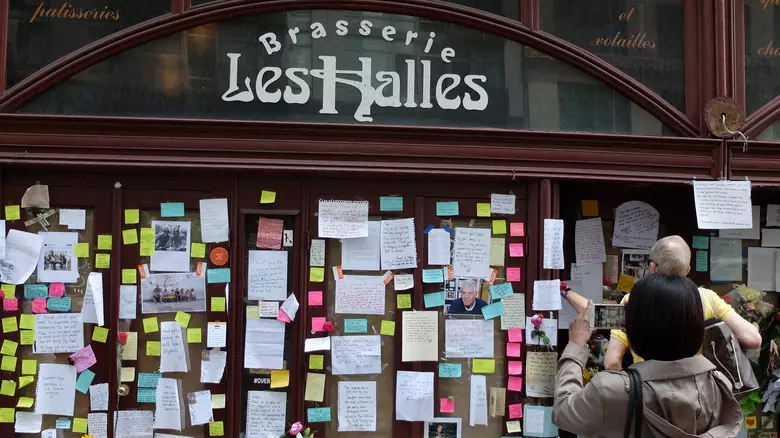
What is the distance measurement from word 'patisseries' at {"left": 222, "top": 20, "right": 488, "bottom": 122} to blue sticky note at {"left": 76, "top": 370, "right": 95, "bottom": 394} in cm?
205

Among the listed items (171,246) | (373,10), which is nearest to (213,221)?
(171,246)

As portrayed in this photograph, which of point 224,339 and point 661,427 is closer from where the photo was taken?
point 661,427

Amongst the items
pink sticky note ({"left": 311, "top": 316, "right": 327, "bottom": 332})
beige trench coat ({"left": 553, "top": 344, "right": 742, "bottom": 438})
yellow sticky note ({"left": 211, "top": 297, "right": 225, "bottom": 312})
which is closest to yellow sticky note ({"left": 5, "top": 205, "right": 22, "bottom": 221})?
yellow sticky note ({"left": 211, "top": 297, "right": 225, "bottom": 312})

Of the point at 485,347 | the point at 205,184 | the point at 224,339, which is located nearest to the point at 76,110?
the point at 205,184

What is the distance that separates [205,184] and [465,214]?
1.80 m

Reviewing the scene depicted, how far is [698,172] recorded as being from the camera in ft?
14.9

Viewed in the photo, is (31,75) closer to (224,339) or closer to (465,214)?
(224,339)

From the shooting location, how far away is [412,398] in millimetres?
4316

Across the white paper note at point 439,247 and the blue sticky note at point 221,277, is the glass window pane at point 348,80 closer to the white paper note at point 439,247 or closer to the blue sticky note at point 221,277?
the white paper note at point 439,247

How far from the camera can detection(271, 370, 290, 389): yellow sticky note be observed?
4.30 meters

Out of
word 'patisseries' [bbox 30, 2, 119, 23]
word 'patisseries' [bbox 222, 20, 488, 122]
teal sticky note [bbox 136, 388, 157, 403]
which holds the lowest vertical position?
teal sticky note [bbox 136, 388, 157, 403]

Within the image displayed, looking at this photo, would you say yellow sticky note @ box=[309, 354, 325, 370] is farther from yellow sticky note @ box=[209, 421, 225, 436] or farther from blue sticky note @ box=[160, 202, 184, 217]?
blue sticky note @ box=[160, 202, 184, 217]

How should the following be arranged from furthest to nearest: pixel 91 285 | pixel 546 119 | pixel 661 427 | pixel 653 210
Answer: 1. pixel 653 210
2. pixel 546 119
3. pixel 91 285
4. pixel 661 427

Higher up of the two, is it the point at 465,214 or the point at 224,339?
the point at 465,214
